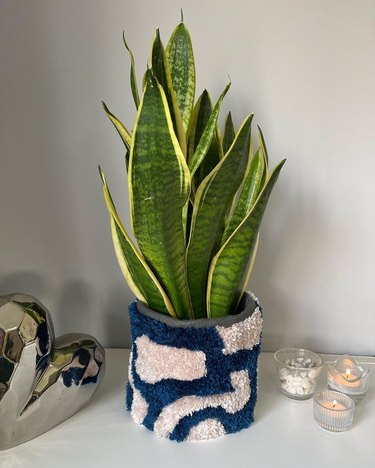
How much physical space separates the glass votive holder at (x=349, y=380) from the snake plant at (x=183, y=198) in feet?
0.65

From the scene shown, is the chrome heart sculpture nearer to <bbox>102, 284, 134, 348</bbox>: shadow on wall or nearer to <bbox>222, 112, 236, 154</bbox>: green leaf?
<bbox>102, 284, 134, 348</bbox>: shadow on wall

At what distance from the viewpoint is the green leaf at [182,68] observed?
597mm

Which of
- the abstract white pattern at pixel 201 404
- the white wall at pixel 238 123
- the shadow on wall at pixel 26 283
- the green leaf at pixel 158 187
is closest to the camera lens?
the green leaf at pixel 158 187

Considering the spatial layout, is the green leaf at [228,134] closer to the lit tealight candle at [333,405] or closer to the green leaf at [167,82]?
the green leaf at [167,82]

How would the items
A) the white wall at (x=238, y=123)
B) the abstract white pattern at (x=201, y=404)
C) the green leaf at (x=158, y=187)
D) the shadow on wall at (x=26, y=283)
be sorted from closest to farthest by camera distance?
the green leaf at (x=158, y=187) → the abstract white pattern at (x=201, y=404) → the white wall at (x=238, y=123) → the shadow on wall at (x=26, y=283)

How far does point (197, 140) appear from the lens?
65 cm

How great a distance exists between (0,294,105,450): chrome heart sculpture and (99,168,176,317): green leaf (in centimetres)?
12

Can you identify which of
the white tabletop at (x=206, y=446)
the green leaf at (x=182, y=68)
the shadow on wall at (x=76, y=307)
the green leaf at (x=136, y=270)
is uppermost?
the green leaf at (x=182, y=68)

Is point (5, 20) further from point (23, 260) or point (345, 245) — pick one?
point (345, 245)

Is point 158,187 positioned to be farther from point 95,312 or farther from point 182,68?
point 95,312

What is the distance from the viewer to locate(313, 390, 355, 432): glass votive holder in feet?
1.99

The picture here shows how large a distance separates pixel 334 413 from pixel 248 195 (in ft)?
0.99

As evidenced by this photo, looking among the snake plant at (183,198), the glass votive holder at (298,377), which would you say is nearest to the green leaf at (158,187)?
the snake plant at (183,198)

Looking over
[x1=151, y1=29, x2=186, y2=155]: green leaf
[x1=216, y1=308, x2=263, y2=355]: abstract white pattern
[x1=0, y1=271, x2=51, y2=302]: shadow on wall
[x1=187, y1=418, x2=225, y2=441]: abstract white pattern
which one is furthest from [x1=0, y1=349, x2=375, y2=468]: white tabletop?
[x1=151, y1=29, x2=186, y2=155]: green leaf
